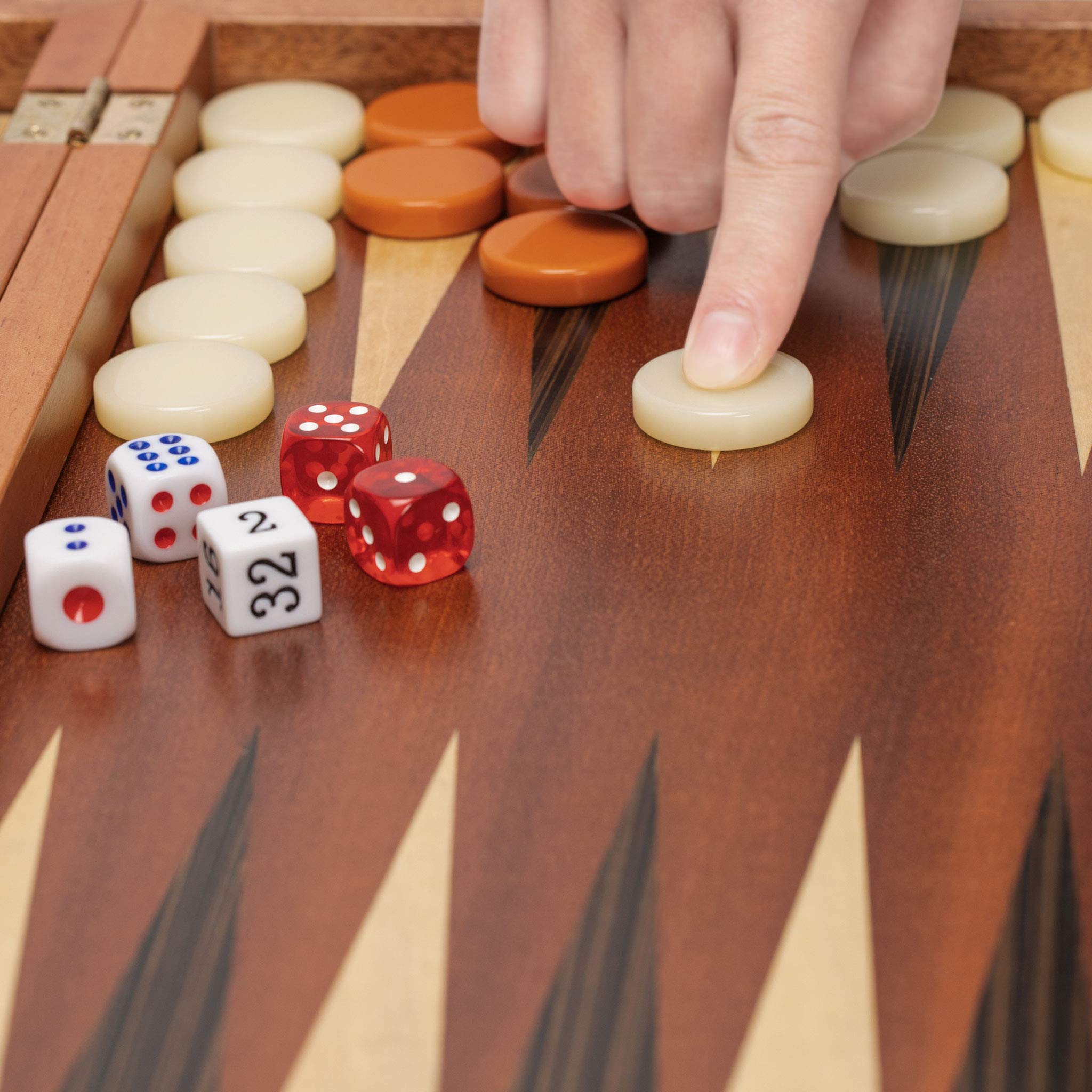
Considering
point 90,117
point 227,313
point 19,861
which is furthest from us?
point 90,117

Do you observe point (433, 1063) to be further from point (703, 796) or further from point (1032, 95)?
point (1032, 95)

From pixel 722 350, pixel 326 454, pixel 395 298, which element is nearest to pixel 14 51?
pixel 395 298

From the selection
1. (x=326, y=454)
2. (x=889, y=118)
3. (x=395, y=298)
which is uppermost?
(x=889, y=118)

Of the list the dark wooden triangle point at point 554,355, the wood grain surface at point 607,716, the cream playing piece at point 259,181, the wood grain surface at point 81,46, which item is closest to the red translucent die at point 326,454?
the wood grain surface at point 607,716

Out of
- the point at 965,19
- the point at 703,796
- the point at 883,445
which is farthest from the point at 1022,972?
the point at 965,19

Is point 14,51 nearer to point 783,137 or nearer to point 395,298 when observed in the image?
point 395,298

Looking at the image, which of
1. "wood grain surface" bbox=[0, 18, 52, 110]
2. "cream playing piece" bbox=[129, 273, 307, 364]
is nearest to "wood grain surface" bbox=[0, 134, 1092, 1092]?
"cream playing piece" bbox=[129, 273, 307, 364]

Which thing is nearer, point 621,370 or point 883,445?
point 883,445
